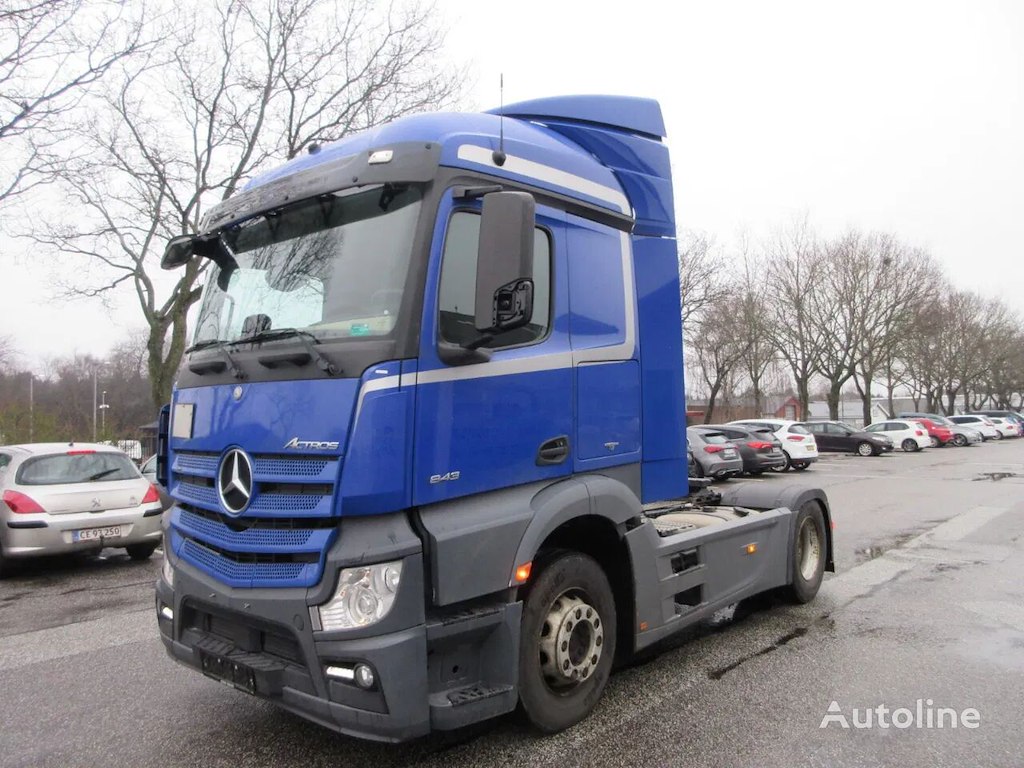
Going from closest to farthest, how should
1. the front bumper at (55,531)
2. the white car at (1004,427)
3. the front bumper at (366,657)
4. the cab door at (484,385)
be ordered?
1. the front bumper at (366,657)
2. the cab door at (484,385)
3. the front bumper at (55,531)
4. the white car at (1004,427)

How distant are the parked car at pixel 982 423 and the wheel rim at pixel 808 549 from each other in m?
44.1

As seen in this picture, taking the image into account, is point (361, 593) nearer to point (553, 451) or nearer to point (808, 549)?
point (553, 451)

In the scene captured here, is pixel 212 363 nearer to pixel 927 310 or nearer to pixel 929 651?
pixel 929 651

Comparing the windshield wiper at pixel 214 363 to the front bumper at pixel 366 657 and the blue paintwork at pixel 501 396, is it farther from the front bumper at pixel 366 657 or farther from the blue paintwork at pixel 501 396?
the front bumper at pixel 366 657

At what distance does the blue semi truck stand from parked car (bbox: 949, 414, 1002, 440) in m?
47.3

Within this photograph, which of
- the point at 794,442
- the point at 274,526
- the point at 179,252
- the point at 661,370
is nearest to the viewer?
the point at 274,526

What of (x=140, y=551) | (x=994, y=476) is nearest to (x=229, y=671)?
(x=140, y=551)

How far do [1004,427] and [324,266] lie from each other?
57.4 metres

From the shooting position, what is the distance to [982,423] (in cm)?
4553

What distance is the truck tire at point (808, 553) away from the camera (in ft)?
19.6

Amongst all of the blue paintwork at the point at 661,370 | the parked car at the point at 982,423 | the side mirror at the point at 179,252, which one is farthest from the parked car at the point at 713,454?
the parked car at the point at 982,423

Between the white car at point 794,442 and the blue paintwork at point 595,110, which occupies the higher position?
the blue paintwork at point 595,110

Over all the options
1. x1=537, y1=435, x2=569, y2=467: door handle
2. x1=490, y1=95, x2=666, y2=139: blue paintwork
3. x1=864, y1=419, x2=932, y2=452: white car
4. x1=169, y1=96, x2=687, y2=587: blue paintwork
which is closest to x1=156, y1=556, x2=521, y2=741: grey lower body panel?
x1=169, y1=96, x2=687, y2=587: blue paintwork

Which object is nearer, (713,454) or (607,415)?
(607,415)
